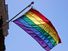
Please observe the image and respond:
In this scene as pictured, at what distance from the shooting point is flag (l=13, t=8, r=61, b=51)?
27.2 m

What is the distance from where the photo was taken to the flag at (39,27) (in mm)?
27156

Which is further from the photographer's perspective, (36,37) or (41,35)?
(41,35)

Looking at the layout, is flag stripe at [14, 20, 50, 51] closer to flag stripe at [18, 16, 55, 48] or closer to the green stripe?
flag stripe at [18, 16, 55, 48]

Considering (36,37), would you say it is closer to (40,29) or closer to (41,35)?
(41,35)

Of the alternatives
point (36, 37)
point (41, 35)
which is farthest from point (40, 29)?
point (36, 37)

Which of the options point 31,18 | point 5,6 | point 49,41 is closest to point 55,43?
point 49,41

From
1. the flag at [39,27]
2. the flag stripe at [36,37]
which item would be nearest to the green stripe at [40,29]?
the flag at [39,27]

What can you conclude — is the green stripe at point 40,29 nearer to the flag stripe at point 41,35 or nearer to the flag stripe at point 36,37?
the flag stripe at point 41,35

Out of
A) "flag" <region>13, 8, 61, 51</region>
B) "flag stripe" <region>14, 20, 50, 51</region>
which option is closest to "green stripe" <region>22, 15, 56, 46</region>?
"flag" <region>13, 8, 61, 51</region>

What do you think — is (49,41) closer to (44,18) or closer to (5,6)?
(44,18)

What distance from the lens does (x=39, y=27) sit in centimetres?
2797

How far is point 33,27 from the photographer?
27516 mm

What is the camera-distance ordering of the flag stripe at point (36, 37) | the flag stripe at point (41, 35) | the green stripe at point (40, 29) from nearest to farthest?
the flag stripe at point (36, 37) < the flag stripe at point (41, 35) < the green stripe at point (40, 29)

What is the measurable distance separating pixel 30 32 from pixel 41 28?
1.58 metres
